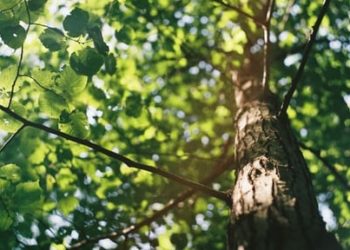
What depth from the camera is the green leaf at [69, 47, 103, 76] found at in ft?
6.70

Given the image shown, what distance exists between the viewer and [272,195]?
1770 millimetres

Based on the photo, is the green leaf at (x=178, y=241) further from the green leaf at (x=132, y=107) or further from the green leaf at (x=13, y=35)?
the green leaf at (x=13, y=35)

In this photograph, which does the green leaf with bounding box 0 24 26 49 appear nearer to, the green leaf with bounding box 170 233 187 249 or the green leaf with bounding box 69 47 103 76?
the green leaf with bounding box 69 47 103 76

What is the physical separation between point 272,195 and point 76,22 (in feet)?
4.03

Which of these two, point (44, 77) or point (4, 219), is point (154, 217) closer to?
point (4, 219)

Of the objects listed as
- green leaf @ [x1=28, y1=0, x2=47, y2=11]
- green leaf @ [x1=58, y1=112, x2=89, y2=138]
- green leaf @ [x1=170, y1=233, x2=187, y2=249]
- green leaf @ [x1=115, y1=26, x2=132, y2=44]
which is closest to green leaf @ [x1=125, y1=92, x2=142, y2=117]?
green leaf @ [x1=115, y1=26, x2=132, y2=44]

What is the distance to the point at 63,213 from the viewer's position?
10.6 feet

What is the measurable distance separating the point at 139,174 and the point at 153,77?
1.64 meters

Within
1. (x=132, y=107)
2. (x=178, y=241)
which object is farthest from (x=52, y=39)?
(x=178, y=241)

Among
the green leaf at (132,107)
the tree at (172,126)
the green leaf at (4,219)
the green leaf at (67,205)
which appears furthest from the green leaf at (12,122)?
the green leaf at (132,107)

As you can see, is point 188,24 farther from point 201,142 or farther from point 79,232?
point 79,232

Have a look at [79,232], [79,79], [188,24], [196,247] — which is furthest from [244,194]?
[188,24]

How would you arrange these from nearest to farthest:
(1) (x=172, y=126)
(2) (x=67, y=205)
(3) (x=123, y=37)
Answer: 1. (3) (x=123, y=37)
2. (2) (x=67, y=205)
3. (1) (x=172, y=126)

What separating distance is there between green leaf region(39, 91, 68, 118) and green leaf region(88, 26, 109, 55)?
0.31 meters
